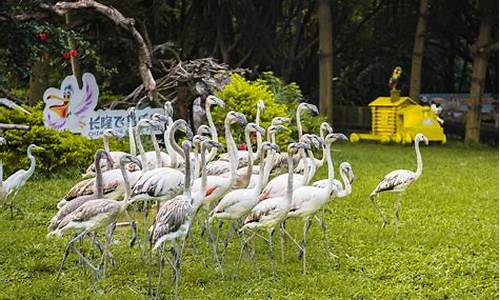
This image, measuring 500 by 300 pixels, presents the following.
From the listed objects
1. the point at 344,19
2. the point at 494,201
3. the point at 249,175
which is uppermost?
the point at 344,19

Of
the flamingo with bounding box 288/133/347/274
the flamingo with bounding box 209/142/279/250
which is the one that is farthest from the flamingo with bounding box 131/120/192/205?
the flamingo with bounding box 288/133/347/274

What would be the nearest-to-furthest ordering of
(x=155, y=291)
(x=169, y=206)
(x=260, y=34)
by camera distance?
(x=169, y=206) < (x=155, y=291) < (x=260, y=34)

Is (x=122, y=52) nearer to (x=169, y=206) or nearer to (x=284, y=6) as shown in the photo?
(x=284, y=6)

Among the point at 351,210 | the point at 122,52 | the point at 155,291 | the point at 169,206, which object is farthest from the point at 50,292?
the point at 122,52

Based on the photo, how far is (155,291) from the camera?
570cm

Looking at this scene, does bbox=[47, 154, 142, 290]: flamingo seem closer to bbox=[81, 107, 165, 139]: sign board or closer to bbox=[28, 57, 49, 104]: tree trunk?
bbox=[81, 107, 165, 139]: sign board

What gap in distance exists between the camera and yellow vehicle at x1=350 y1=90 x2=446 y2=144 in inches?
682

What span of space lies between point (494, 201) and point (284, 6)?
13.3 meters

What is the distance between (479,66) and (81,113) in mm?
10084

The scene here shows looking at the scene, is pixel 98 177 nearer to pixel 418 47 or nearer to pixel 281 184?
pixel 281 184

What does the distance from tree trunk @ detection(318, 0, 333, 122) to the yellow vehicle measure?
1.32m

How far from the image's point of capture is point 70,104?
36.1 feet

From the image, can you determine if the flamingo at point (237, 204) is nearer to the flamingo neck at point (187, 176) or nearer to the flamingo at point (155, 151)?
the flamingo neck at point (187, 176)

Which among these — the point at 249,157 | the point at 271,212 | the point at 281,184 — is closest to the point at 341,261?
the point at 281,184
